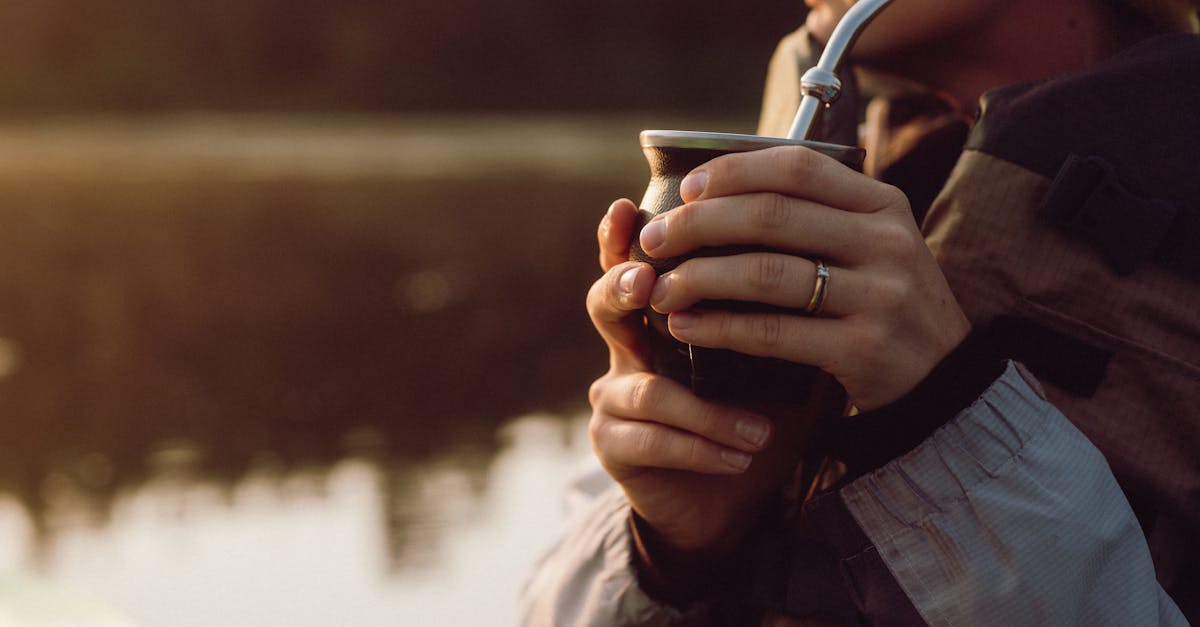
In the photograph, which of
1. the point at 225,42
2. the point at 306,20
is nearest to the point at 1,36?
the point at 225,42

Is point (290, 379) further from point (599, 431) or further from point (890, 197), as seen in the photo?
point (890, 197)

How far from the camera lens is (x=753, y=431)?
2.97 feet

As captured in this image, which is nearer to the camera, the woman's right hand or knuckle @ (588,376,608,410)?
the woman's right hand

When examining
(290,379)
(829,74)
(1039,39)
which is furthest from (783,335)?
(290,379)

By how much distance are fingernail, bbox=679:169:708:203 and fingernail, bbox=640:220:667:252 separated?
24mm

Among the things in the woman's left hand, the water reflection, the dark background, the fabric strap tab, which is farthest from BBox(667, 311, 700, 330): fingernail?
the dark background

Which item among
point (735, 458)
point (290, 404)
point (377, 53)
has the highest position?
point (377, 53)

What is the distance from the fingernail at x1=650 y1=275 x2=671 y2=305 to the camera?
82 centimetres

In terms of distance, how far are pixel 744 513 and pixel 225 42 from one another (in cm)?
3641

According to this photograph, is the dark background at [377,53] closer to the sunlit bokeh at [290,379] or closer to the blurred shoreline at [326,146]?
the blurred shoreline at [326,146]

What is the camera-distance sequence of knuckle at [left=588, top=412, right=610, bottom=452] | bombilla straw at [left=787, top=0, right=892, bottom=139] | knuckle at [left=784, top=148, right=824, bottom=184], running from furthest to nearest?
knuckle at [left=588, top=412, right=610, bottom=452], bombilla straw at [left=787, top=0, right=892, bottom=139], knuckle at [left=784, top=148, right=824, bottom=184]

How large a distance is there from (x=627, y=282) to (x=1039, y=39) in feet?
2.06

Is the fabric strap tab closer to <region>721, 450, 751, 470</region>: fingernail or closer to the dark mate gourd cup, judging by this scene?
the dark mate gourd cup

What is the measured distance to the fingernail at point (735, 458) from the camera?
3.02ft
